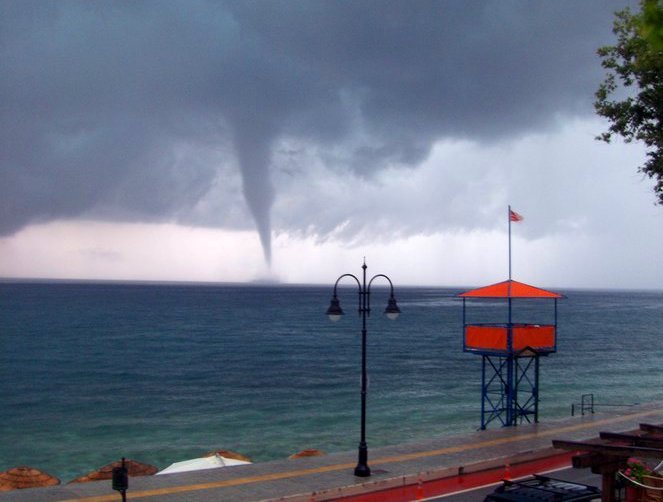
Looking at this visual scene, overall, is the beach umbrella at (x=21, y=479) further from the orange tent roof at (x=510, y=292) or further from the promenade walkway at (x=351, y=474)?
the orange tent roof at (x=510, y=292)

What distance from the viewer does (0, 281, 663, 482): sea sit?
36.9 meters

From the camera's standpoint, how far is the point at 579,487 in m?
11.6

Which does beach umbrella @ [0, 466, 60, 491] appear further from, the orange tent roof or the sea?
the orange tent roof

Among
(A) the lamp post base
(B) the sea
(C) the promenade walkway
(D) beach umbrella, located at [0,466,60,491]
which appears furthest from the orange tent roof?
(D) beach umbrella, located at [0,466,60,491]

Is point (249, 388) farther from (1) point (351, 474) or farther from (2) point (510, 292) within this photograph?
(1) point (351, 474)

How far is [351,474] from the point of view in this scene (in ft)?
61.1

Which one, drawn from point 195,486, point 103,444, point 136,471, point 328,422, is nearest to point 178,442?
point 103,444

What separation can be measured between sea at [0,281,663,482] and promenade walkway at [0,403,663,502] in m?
6.02

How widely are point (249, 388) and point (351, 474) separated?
126ft

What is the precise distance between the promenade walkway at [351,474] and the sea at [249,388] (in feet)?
19.8

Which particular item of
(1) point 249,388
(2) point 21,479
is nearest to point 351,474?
(2) point 21,479

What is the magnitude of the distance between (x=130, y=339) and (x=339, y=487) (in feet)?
294

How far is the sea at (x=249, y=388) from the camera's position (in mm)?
36938

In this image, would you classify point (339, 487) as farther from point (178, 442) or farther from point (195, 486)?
point (178, 442)
